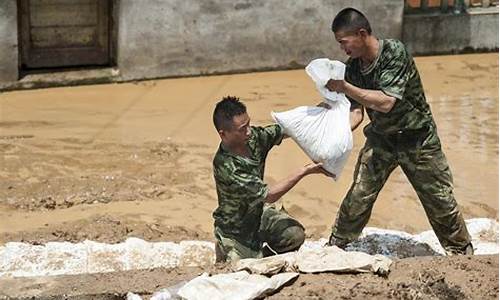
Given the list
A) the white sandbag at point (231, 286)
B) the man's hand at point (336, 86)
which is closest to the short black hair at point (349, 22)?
the man's hand at point (336, 86)

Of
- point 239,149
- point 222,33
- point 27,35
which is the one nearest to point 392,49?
point 239,149

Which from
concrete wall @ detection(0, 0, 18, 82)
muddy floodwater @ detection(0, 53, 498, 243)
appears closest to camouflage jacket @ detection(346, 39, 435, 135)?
muddy floodwater @ detection(0, 53, 498, 243)

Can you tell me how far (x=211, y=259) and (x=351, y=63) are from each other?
1.59m

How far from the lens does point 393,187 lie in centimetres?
823

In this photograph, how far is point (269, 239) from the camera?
Answer: 19.0 feet

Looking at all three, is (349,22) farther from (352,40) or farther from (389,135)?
(389,135)

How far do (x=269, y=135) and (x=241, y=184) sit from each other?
39cm

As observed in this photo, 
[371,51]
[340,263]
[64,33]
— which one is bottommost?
[340,263]

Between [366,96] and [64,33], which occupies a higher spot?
[366,96]

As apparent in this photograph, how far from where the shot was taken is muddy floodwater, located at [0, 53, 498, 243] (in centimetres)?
746

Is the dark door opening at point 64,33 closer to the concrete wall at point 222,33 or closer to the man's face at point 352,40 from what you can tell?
the concrete wall at point 222,33

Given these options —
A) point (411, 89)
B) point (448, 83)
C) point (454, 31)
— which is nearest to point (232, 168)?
point (411, 89)

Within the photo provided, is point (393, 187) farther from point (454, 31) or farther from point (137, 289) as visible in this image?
point (454, 31)

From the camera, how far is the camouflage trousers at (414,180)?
6352 millimetres
